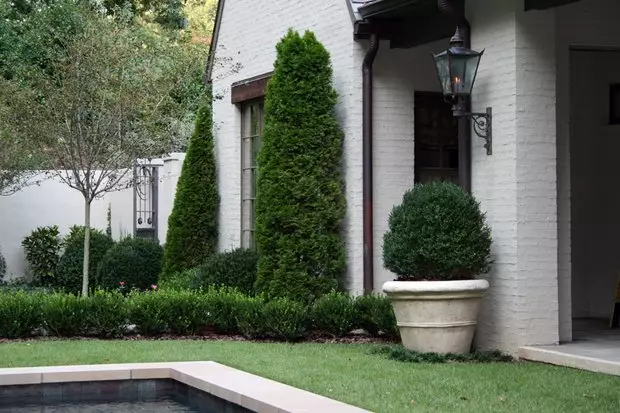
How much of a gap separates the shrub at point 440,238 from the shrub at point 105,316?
3.24m

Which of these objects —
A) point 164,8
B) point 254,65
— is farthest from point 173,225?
point 164,8

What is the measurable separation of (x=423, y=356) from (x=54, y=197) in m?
12.9

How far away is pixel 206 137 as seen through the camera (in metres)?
15.5

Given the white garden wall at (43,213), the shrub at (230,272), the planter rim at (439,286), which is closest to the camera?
the planter rim at (439,286)

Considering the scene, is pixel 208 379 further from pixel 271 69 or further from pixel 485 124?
pixel 271 69

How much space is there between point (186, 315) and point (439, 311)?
3.30 metres

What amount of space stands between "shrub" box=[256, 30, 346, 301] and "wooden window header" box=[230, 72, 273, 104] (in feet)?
4.76

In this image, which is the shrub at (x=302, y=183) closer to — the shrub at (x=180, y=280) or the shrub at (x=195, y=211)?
the shrub at (x=180, y=280)

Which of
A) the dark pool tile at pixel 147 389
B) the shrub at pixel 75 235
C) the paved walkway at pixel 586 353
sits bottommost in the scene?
the dark pool tile at pixel 147 389

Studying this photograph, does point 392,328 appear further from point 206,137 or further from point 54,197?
point 54,197

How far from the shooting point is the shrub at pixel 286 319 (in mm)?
11078

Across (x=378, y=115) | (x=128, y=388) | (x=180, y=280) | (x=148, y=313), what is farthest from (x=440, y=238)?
(x=180, y=280)

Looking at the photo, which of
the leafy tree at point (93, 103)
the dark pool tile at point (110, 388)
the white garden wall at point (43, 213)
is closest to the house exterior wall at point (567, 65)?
the dark pool tile at point (110, 388)

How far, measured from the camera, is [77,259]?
18359 mm
